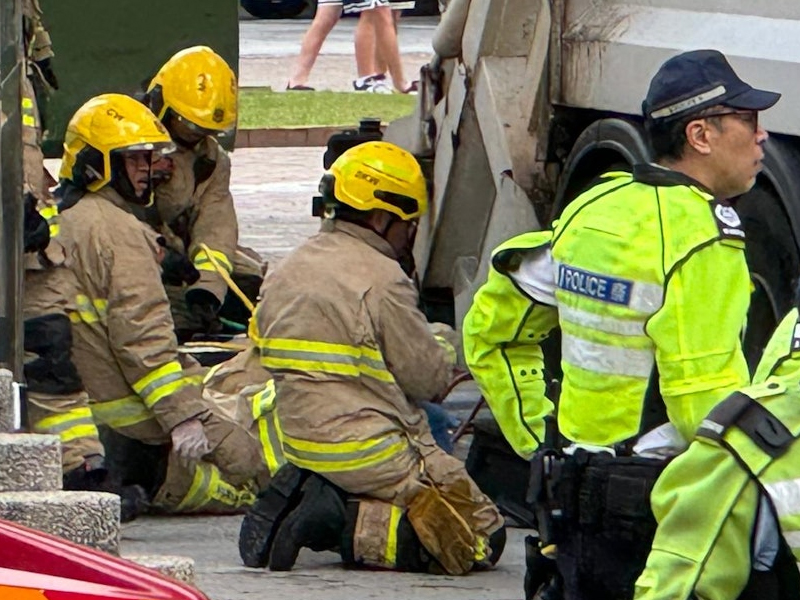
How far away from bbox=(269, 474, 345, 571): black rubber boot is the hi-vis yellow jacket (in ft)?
2.44

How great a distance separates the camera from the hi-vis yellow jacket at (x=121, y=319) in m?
6.53

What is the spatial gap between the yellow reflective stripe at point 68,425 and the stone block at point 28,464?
178cm

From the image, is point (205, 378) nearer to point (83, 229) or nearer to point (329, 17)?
point (83, 229)

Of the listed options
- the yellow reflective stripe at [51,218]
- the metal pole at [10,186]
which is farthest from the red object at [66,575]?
the yellow reflective stripe at [51,218]

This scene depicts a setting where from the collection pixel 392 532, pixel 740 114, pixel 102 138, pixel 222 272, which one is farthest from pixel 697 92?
pixel 222 272

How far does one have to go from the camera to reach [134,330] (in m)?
6.54

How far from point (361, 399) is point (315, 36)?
33.7 feet

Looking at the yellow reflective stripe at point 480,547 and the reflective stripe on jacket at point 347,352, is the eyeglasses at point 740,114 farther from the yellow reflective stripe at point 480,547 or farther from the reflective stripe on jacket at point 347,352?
the yellow reflective stripe at point 480,547

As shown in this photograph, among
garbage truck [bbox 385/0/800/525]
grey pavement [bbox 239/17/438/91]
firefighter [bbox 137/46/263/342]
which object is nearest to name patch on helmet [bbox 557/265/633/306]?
garbage truck [bbox 385/0/800/525]

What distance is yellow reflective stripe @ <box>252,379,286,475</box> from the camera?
6863 mm

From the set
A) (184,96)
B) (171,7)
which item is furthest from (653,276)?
(171,7)

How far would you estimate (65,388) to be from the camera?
639cm

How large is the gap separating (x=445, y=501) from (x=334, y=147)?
9.73 feet

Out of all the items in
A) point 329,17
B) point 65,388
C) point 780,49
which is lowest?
point 329,17
